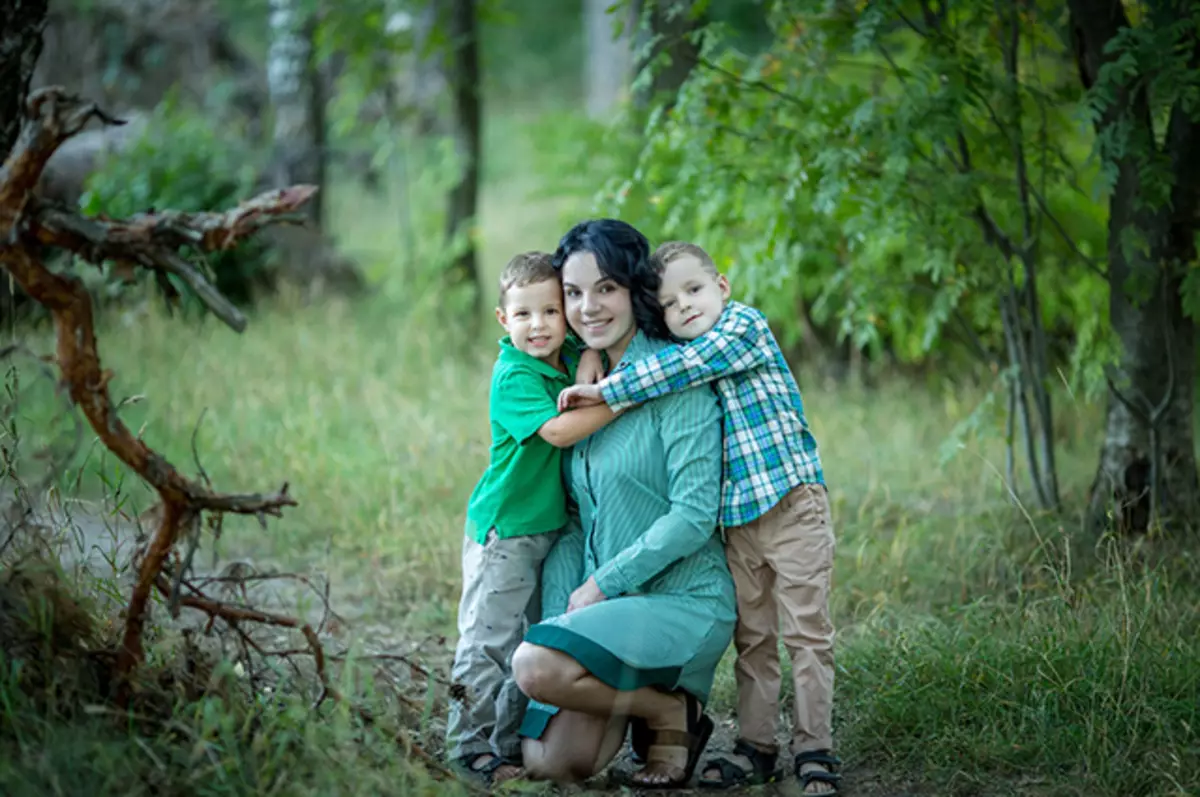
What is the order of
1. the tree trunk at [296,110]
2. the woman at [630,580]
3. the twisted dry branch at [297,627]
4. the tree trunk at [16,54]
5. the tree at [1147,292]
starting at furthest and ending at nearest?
1. the tree trunk at [296,110]
2. the tree at [1147,292]
3. the tree trunk at [16,54]
4. the woman at [630,580]
5. the twisted dry branch at [297,627]

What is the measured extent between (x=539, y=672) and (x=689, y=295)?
3.76 ft

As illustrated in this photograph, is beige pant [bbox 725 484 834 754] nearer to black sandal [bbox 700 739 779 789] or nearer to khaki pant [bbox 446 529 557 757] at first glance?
black sandal [bbox 700 739 779 789]

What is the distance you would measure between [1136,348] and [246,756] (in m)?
4.04

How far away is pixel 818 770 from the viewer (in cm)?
345

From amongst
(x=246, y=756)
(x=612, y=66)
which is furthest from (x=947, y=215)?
(x=612, y=66)

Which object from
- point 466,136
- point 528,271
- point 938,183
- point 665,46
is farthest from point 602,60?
point 528,271

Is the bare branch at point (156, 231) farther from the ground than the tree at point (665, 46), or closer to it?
closer to it

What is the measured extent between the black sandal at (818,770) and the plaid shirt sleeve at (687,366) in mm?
1098

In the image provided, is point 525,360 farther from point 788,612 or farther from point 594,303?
point 788,612

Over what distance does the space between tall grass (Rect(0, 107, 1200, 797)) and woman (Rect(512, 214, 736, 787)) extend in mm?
542

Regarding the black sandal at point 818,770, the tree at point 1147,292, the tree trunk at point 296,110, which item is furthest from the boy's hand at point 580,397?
the tree trunk at point 296,110

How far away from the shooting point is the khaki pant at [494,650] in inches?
143

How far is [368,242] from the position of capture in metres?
16.0

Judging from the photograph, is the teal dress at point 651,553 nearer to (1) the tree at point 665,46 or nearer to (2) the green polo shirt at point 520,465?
(2) the green polo shirt at point 520,465
